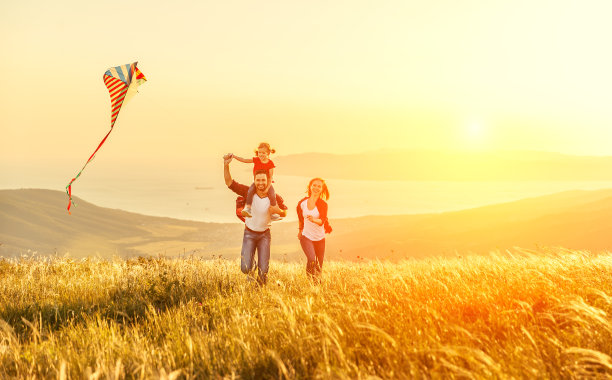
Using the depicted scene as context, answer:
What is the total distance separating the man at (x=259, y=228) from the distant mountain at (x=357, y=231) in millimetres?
4216

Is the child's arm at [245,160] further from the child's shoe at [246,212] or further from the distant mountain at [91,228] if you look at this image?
the distant mountain at [91,228]

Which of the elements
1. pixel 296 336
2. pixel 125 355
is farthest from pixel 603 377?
pixel 125 355

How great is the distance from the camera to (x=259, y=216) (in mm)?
7391

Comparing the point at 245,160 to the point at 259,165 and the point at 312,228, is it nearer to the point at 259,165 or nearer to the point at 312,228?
the point at 259,165

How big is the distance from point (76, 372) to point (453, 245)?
3297 cm

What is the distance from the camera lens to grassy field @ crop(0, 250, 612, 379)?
9.63 feet

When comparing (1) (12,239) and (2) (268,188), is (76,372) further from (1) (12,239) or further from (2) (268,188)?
(1) (12,239)

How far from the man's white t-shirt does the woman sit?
3.53ft

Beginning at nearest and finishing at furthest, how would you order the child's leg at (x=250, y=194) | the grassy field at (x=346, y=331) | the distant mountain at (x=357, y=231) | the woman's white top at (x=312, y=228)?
the grassy field at (x=346, y=331)
the child's leg at (x=250, y=194)
the woman's white top at (x=312, y=228)
the distant mountain at (x=357, y=231)

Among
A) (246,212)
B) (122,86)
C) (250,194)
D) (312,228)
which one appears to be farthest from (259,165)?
(122,86)

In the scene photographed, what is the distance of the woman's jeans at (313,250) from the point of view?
8195mm

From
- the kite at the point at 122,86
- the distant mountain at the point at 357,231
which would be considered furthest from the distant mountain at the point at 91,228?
the kite at the point at 122,86

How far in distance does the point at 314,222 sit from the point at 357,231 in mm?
39612

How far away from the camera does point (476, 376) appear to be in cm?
257
